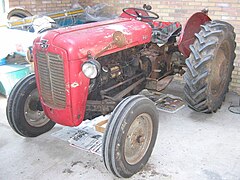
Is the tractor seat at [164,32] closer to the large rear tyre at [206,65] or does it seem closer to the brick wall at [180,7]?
the large rear tyre at [206,65]

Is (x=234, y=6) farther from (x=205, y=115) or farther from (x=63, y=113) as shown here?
(x=63, y=113)

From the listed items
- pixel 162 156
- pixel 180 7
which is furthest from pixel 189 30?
pixel 162 156

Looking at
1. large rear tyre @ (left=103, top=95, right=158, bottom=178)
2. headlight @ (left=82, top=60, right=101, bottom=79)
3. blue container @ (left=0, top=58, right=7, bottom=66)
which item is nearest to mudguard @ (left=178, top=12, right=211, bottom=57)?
large rear tyre @ (left=103, top=95, right=158, bottom=178)

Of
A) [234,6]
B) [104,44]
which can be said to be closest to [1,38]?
[104,44]

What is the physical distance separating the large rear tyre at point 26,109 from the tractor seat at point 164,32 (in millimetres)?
1496

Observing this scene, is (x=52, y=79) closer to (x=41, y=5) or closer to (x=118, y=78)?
(x=118, y=78)

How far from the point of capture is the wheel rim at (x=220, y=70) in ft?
11.6

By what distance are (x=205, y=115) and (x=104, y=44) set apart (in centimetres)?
172

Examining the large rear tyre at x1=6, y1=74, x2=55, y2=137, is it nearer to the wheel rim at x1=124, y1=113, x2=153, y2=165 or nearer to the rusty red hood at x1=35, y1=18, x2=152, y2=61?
the rusty red hood at x1=35, y1=18, x2=152, y2=61

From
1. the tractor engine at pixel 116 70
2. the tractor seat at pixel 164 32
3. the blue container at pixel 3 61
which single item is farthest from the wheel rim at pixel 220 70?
the blue container at pixel 3 61

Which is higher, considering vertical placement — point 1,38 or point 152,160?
point 1,38

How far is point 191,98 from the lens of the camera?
3.32 m

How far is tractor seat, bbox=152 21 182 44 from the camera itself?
3.50 metres

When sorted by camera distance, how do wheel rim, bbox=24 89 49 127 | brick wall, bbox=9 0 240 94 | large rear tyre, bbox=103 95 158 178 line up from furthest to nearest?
brick wall, bbox=9 0 240 94, wheel rim, bbox=24 89 49 127, large rear tyre, bbox=103 95 158 178
